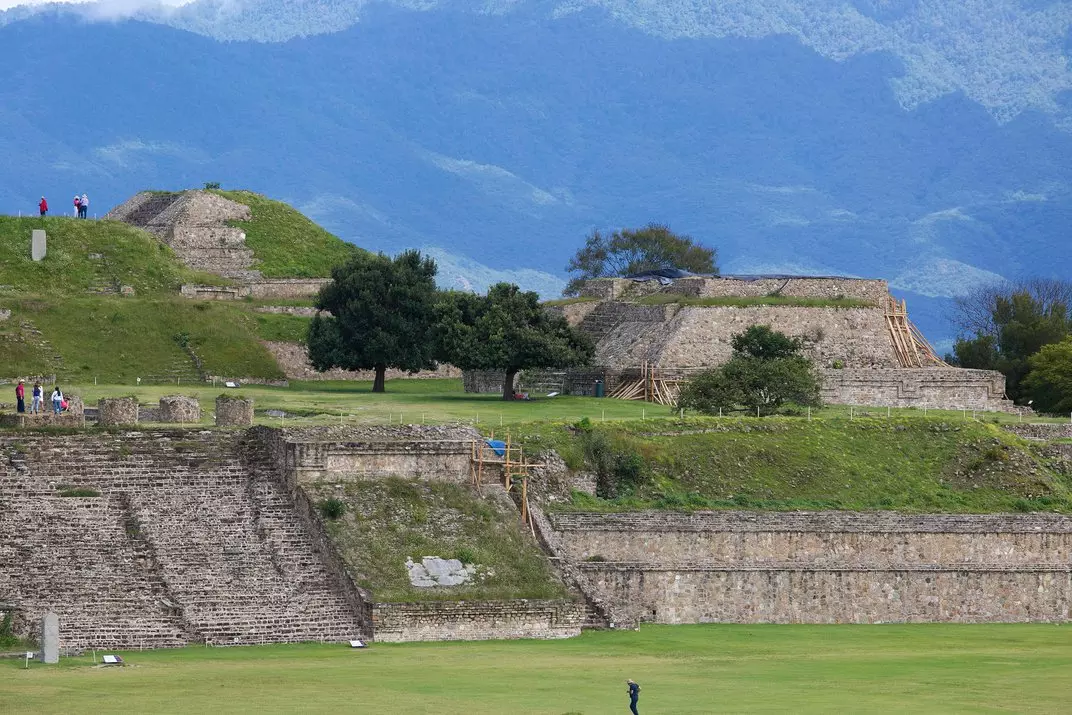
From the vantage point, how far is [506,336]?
239 feet

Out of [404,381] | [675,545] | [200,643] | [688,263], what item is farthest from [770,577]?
[688,263]

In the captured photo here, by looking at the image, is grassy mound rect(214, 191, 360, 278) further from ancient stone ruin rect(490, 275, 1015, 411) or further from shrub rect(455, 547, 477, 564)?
shrub rect(455, 547, 477, 564)

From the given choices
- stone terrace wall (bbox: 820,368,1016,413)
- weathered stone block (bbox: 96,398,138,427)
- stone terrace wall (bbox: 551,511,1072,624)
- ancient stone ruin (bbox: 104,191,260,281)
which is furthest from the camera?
ancient stone ruin (bbox: 104,191,260,281)

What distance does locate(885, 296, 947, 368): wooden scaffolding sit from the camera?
8269cm

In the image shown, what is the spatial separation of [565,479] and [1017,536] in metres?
11.4

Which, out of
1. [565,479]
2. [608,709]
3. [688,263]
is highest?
[688,263]

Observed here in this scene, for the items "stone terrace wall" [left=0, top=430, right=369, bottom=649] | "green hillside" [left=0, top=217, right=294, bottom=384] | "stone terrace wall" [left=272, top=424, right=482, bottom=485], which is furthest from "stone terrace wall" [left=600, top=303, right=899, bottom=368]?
"stone terrace wall" [left=0, top=430, right=369, bottom=649]

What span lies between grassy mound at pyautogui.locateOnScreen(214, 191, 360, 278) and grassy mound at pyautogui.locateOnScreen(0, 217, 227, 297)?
4.40 m

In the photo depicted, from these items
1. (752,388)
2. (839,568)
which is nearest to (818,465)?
(752,388)

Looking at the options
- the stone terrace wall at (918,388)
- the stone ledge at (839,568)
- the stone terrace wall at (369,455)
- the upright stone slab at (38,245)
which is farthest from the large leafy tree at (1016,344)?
the stone terrace wall at (369,455)

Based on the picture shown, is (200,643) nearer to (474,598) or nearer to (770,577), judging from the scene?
(474,598)

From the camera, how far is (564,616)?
49.4m

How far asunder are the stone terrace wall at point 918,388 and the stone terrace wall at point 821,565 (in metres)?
19.7

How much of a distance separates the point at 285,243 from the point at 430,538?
51.2 m
